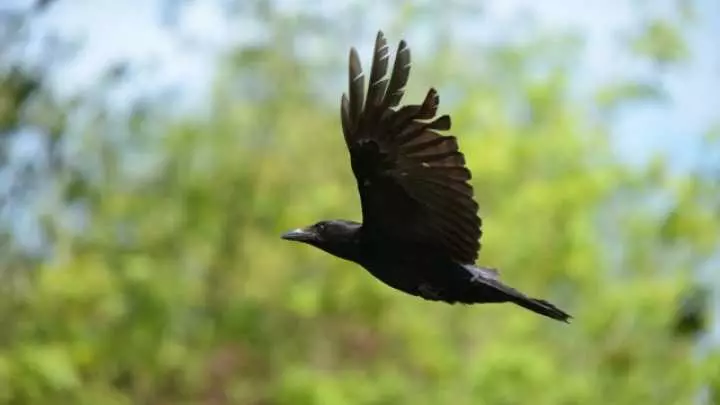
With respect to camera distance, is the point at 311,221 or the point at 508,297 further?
the point at 311,221

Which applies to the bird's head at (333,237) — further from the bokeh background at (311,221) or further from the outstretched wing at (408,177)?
the bokeh background at (311,221)

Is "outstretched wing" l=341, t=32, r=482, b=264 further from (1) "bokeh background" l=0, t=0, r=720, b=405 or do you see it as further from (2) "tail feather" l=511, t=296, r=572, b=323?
(1) "bokeh background" l=0, t=0, r=720, b=405

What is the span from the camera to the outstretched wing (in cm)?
64

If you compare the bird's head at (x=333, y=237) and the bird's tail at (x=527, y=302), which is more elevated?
the bird's head at (x=333, y=237)

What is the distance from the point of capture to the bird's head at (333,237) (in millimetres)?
647

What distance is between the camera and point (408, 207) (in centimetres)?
66

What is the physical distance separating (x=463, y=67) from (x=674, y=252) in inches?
25.1

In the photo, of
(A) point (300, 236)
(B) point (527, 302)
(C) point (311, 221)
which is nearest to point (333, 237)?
(A) point (300, 236)

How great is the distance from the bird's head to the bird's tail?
0.08 meters

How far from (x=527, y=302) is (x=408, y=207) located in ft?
0.32

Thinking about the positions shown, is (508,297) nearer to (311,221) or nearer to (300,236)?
(300,236)

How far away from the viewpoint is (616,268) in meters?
2.56

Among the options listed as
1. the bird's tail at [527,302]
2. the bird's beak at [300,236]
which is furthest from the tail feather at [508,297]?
the bird's beak at [300,236]

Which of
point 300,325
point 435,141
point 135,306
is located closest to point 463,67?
point 300,325
